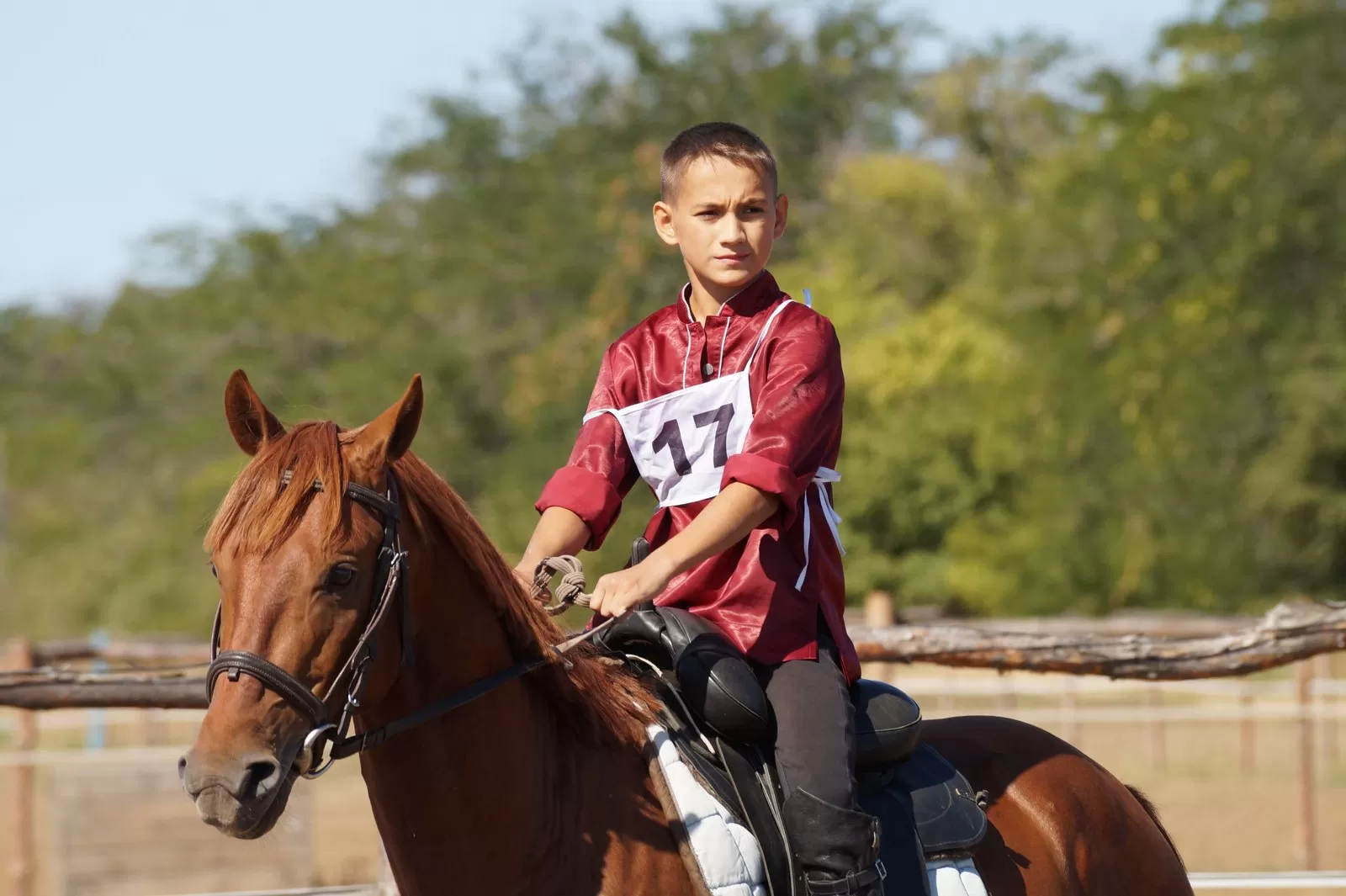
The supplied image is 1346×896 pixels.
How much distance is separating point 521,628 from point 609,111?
34505 millimetres

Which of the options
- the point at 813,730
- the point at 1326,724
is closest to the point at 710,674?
the point at 813,730

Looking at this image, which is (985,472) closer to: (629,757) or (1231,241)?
(1231,241)

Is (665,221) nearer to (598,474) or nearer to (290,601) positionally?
(598,474)

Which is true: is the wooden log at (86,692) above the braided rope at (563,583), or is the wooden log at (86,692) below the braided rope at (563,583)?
below

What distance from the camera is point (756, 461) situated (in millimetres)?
2910

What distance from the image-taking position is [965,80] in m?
31.9

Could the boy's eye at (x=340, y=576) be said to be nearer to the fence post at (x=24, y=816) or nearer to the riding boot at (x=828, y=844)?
the riding boot at (x=828, y=844)

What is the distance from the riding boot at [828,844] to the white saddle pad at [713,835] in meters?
0.08

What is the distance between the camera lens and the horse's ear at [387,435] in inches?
103

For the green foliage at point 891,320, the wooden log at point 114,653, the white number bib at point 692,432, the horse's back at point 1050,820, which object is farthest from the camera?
the green foliage at point 891,320

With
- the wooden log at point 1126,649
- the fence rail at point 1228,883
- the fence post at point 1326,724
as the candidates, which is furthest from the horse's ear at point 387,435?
the fence post at point 1326,724

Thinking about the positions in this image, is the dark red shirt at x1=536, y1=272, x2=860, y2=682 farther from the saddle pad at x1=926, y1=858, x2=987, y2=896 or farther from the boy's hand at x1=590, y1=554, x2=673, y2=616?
the saddle pad at x1=926, y1=858, x2=987, y2=896

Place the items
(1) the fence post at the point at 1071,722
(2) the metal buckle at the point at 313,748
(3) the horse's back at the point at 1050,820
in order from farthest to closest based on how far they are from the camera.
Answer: (1) the fence post at the point at 1071,722
(3) the horse's back at the point at 1050,820
(2) the metal buckle at the point at 313,748

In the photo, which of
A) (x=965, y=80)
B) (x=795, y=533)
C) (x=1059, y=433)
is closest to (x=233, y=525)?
(x=795, y=533)
